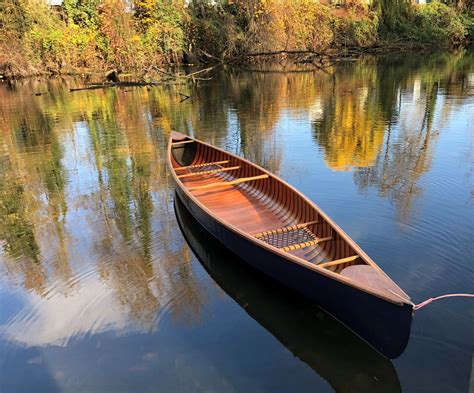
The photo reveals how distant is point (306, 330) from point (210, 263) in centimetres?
177

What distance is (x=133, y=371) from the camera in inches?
152

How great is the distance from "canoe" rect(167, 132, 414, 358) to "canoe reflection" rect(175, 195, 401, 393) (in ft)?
0.76

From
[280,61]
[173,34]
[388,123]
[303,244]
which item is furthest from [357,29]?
[303,244]

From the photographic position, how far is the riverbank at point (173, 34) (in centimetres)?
2733

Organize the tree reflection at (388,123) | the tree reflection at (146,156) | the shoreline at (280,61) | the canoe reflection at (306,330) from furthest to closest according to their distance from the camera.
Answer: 1. the shoreline at (280,61)
2. the tree reflection at (388,123)
3. the tree reflection at (146,156)
4. the canoe reflection at (306,330)

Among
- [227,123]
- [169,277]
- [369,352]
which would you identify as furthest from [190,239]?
[227,123]

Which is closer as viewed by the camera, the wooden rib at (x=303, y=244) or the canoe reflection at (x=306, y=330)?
the canoe reflection at (x=306, y=330)

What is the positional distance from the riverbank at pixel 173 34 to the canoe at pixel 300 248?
20.6m

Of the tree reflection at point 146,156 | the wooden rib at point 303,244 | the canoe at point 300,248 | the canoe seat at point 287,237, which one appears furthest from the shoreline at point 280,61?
the wooden rib at point 303,244

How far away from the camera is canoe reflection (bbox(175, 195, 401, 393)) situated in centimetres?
361

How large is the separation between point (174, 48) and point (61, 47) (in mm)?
7906

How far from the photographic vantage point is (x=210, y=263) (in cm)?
553

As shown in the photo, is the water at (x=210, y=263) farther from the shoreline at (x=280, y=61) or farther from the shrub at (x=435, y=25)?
the shrub at (x=435, y=25)

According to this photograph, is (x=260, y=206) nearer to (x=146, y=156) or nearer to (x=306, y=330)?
(x=306, y=330)
